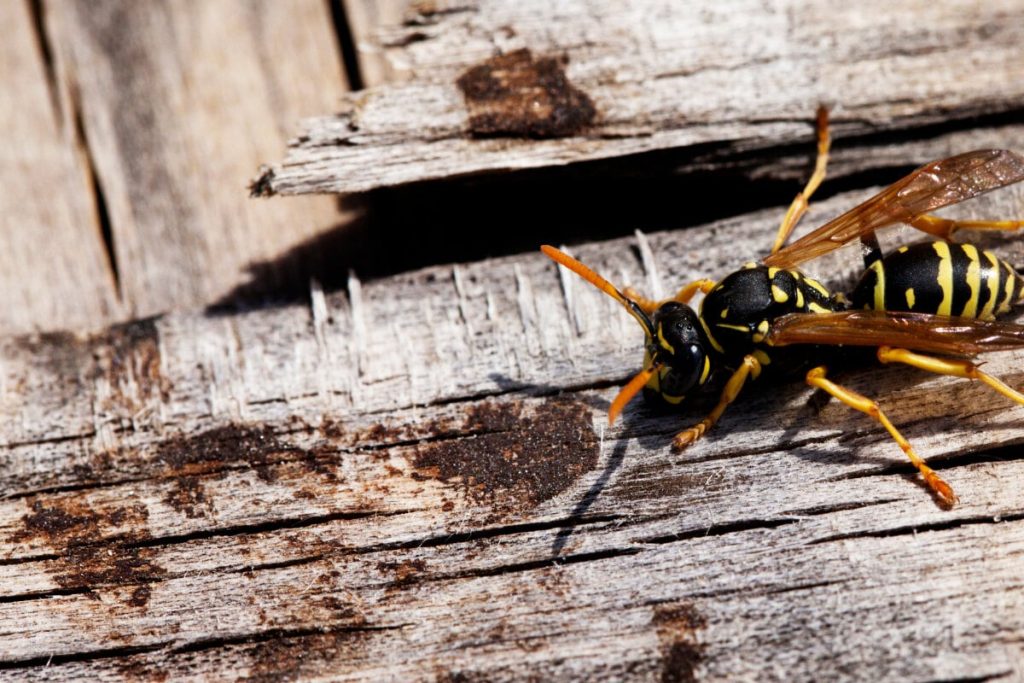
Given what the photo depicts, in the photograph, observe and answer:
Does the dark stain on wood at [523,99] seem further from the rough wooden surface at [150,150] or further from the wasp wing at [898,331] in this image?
the wasp wing at [898,331]

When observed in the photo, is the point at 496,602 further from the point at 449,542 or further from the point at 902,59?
the point at 902,59

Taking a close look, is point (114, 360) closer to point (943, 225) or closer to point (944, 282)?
point (944, 282)

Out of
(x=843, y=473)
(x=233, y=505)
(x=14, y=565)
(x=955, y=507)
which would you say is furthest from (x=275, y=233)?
(x=955, y=507)

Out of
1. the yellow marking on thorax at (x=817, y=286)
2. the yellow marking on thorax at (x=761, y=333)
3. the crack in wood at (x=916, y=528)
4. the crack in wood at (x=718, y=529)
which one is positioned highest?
the yellow marking on thorax at (x=817, y=286)

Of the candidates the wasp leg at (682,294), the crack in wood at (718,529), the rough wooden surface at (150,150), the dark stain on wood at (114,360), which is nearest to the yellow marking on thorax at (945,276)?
the wasp leg at (682,294)

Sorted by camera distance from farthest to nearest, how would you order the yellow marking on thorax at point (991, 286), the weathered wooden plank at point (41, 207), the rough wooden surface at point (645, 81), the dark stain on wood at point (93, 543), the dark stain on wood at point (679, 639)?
the weathered wooden plank at point (41, 207) → the rough wooden surface at point (645, 81) → the yellow marking on thorax at point (991, 286) → the dark stain on wood at point (93, 543) → the dark stain on wood at point (679, 639)

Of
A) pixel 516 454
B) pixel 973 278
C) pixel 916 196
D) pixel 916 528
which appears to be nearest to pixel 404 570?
pixel 516 454

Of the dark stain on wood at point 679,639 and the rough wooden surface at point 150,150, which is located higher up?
the rough wooden surface at point 150,150

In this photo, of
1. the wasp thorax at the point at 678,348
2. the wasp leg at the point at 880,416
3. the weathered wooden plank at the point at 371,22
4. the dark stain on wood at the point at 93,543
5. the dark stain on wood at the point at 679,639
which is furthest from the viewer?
the weathered wooden plank at the point at 371,22

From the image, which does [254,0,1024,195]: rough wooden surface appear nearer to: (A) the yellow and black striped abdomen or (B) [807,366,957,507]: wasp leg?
(A) the yellow and black striped abdomen
